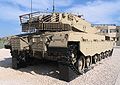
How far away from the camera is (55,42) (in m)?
10.8

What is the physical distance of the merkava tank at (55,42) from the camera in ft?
35.2

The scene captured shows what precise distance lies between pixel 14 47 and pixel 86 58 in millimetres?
3921

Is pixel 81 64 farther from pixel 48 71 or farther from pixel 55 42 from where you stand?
pixel 55 42

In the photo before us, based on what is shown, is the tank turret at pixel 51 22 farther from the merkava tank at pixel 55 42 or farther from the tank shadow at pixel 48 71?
the tank shadow at pixel 48 71

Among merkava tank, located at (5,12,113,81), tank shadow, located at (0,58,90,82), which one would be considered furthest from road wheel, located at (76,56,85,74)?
tank shadow, located at (0,58,90,82)

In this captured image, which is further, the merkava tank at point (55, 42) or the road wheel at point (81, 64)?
the road wheel at point (81, 64)

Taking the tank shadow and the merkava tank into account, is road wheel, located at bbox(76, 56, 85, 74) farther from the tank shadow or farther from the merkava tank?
the tank shadow

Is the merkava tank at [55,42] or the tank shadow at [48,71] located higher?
the merkava tank at [55,42]

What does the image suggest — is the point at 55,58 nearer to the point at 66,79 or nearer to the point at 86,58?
the point at 66,79

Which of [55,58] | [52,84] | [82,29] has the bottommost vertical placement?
[52,84]

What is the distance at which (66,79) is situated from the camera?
10.8 meters

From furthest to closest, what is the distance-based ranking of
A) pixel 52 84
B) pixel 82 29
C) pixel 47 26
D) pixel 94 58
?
1. pixel 94 58
2. pixel 82 29
3. pixel 47 26
4. pixel 52 84

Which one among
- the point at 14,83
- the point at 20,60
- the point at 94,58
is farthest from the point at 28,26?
the point at 94,58

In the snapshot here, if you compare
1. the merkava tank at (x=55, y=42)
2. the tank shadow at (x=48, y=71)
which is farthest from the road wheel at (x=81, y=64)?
the tank shadow at (x=48, y=71)
